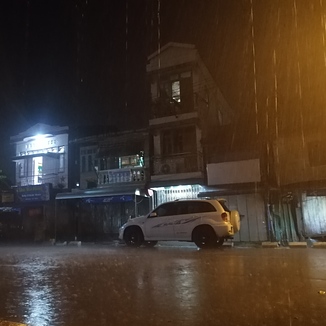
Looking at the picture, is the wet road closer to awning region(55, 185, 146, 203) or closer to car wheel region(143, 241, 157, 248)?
car wheel region(143, 241, 157, 248)

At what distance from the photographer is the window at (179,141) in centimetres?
2067

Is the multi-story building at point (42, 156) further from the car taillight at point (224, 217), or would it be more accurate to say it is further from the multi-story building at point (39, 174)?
the car taillight at point (224, 217)

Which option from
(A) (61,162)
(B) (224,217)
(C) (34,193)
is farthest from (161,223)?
(A) (61,162)

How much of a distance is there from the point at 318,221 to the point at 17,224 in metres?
19.2

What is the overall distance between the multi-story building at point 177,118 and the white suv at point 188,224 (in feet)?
15.1

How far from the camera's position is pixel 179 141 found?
829 inches

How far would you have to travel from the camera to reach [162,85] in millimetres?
22078

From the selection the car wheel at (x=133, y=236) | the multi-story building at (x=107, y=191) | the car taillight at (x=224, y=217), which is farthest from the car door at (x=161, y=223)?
the multi-story building at (x=107, y=191)

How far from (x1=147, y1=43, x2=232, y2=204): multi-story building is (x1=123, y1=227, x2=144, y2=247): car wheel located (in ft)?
15.5

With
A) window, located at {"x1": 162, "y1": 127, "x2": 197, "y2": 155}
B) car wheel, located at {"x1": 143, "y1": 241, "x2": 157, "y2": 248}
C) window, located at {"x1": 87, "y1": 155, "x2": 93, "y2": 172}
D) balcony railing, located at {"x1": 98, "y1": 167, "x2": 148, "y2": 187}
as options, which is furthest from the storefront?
car wheel, located at {"x1": 143, "y1": 241, "x2": 157, "y2": 248}

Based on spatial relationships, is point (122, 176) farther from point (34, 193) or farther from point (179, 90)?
point (34, 193)

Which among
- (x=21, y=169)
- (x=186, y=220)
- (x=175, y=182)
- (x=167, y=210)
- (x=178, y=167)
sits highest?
(x=21, y=169)

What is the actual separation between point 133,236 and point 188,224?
8.29ft

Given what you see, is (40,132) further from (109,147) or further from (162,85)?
(162,85)
